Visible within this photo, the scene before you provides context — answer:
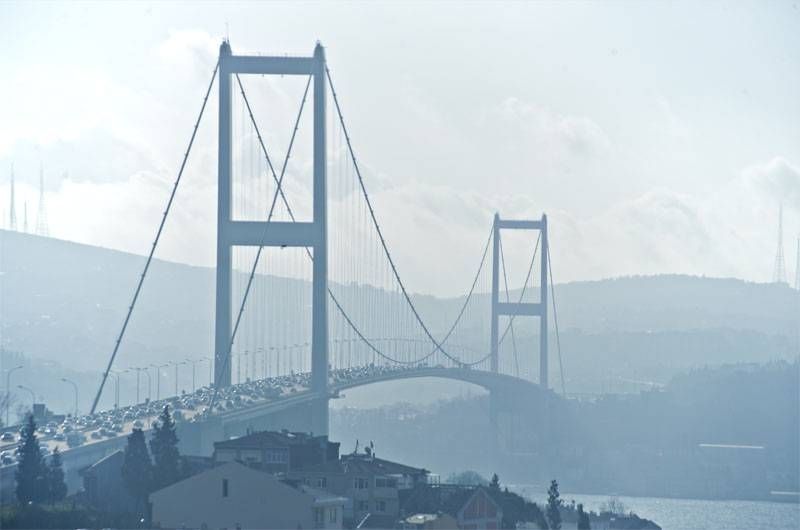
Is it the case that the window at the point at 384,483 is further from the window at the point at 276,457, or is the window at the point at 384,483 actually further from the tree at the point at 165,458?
the tree at the point at 165,458

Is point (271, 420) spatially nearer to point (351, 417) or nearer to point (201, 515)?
point (201, 515)

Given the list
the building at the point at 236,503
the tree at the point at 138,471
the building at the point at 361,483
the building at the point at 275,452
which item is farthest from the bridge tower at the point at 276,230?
the building at the point at 236,503

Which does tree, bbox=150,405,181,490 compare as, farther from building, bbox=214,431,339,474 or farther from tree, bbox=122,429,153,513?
building, bbox=214,431,339,474

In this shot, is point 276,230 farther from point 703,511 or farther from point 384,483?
point 703,511

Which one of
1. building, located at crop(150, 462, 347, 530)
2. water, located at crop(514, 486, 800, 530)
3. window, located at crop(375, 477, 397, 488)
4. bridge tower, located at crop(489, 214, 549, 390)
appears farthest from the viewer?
bridge tower, located at crop(489, 214, 549, 390)

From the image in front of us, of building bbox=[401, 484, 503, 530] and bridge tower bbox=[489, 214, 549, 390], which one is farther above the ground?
bridge tower bbox=[489, 214, 549, 390]

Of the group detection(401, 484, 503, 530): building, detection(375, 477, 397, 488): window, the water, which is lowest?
the water

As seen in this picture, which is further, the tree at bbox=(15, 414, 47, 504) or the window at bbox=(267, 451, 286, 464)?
the window at bbox=(267, 451, 286, 464)

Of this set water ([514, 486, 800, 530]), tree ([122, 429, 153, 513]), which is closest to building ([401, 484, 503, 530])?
tree ([122, 429, 153, 513])
